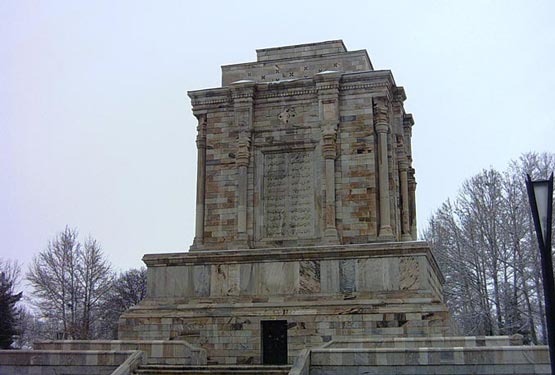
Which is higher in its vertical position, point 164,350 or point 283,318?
point 283,318

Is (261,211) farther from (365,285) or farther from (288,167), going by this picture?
(365,285)

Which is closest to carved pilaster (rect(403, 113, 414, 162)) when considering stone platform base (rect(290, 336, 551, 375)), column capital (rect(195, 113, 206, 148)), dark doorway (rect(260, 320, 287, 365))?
column capital (rect(195, 113, 206, 148))

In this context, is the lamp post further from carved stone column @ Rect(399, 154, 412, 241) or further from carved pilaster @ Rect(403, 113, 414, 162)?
carved pilaster @ Rect(403, 113, 414, 162)

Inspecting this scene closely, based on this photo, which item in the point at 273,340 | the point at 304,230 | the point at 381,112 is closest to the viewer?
the point at 273,340

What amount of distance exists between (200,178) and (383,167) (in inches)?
268

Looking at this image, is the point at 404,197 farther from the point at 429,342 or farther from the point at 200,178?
the point at 429,342

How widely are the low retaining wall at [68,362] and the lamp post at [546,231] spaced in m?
9.75

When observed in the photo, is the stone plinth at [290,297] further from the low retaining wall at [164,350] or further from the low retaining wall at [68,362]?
the low retaining wall at [68,362]

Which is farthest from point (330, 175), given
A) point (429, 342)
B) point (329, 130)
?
→ point (429, 342)

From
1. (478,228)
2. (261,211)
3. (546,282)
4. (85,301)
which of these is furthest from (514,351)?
(85,301)

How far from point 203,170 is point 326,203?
16.7 ft

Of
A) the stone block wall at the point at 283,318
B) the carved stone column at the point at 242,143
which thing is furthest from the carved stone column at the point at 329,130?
the stone block wall at the point at 283,318

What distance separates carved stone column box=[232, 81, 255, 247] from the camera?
24.9 meters

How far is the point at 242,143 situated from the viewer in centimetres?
2558
